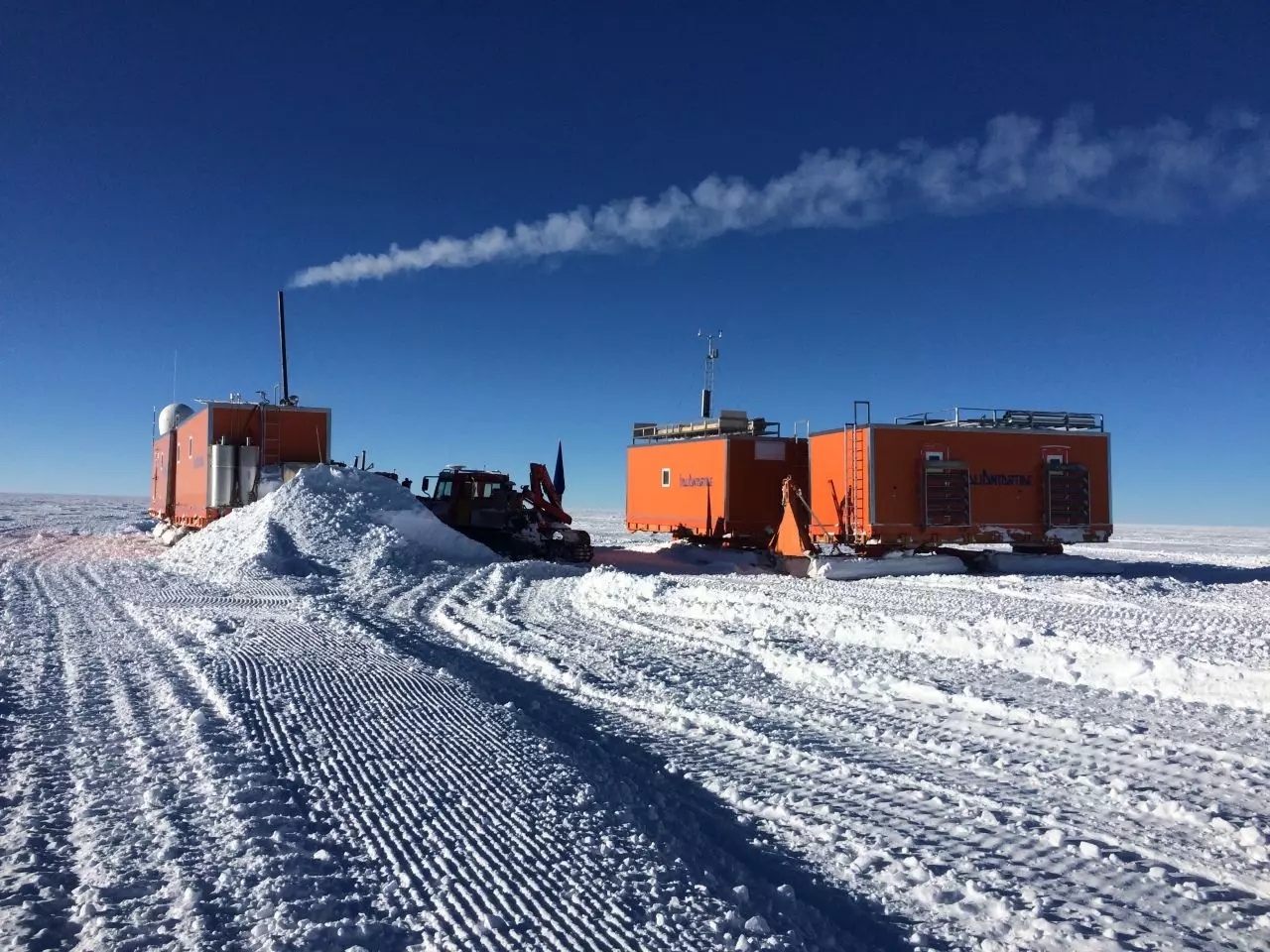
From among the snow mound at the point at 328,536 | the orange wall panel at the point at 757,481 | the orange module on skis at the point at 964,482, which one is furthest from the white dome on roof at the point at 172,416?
the orange module on skis at the point at 964,482

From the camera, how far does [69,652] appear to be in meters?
7.85

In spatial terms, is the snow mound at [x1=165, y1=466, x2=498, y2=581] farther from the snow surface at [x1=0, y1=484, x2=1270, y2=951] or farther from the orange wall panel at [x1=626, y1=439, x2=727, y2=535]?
the orange wall panel at [x1=626, y1=439, x2=727, y2=535]

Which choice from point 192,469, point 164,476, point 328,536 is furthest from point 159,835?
point 164,476

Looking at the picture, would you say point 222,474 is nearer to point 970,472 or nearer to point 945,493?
point 945,493

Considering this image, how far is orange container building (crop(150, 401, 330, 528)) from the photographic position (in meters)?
21.2

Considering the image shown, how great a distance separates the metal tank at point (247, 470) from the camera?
2127 cm

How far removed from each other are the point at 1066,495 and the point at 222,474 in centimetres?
2073

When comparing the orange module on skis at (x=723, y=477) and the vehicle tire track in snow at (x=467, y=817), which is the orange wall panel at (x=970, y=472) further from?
the vehicle tire track in snow at (x=467, y=817)

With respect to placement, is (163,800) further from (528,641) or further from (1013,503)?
(1013,503)

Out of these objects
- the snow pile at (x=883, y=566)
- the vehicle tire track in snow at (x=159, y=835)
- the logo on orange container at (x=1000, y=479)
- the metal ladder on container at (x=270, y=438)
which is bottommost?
the vehicle tire track in snow at (x=159, y=835)

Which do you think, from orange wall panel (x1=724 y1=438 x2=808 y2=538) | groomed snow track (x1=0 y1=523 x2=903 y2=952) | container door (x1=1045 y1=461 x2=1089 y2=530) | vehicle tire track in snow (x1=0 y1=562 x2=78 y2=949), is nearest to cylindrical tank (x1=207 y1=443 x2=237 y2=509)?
orange wall panel (x1=724 y1=438 x2=808 y2=538)

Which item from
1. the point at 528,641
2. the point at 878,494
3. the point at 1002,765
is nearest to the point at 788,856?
the point at 1002,765

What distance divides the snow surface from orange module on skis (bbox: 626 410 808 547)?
11.2 meters

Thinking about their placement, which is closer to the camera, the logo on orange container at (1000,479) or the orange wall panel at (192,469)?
the logo on orange container at (1000,479)
